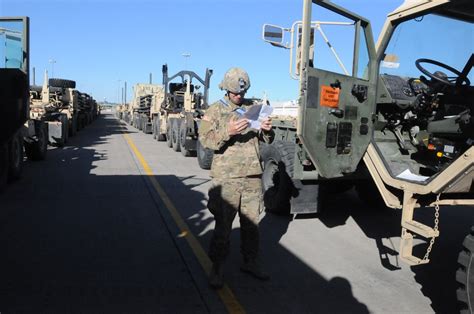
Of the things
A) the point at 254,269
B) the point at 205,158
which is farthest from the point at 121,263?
the point at 205,158

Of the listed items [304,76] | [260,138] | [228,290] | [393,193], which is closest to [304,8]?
[304,76]

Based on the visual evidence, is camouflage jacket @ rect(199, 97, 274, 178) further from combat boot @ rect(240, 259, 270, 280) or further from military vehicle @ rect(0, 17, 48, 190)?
military vehicle @ rect(0, 17, 48, 190)

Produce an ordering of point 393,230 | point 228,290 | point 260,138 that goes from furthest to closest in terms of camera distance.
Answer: point 393,230, point 260,138, point 228,290

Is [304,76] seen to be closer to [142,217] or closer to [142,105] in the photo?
[142,217]

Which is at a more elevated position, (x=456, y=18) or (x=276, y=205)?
(x=456, y=18)

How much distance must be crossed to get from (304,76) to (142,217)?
327cm

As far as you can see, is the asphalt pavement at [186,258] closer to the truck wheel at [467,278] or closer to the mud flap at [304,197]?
the mud flap at [304,197]

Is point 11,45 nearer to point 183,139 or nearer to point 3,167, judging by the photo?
point 3,167

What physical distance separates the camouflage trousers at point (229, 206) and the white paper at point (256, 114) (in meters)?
0.52

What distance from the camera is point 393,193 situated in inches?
163

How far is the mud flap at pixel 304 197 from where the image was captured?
19.4ft

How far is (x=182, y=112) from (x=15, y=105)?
30.5 ft

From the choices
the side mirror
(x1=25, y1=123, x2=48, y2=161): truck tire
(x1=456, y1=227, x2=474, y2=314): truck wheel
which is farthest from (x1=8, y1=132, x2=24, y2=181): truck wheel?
(x1=456, y1=227, x2=474, y2=314): truck wheel

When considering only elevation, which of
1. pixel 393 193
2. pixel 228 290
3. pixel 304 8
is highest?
pixel 304 8
